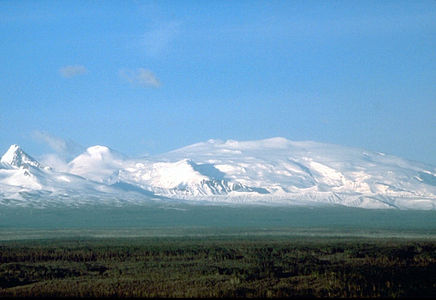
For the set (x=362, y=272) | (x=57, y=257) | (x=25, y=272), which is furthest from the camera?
(x=57, y=257)

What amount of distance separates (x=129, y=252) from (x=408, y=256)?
2949 cm

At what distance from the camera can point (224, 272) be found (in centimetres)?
6303

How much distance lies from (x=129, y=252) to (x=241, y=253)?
40.4 feet

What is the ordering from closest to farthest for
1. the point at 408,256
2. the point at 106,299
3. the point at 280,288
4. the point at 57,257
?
the point at 106,299 → the point at 280,288 → the point at 408,256 → the point at 57,257

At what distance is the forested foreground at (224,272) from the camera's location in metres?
51.6

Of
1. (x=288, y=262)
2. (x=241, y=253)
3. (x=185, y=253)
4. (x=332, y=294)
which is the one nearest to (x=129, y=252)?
(x=185, y=253)

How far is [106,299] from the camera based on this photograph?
1919 inches

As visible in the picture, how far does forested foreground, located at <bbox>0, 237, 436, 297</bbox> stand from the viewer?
51.6m

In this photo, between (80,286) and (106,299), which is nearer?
(106,299)

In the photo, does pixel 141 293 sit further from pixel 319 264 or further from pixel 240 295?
pixel 319 264

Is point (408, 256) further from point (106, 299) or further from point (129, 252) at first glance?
point (106, 299)

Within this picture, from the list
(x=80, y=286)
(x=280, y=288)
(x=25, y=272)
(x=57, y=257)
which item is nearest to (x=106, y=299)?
(x=80, y=286)

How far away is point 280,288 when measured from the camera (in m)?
52.6

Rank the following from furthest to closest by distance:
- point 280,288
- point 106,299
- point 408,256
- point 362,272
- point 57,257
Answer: point 57,257, point 408,256, point 362,272, point 280,288, point 106,299
